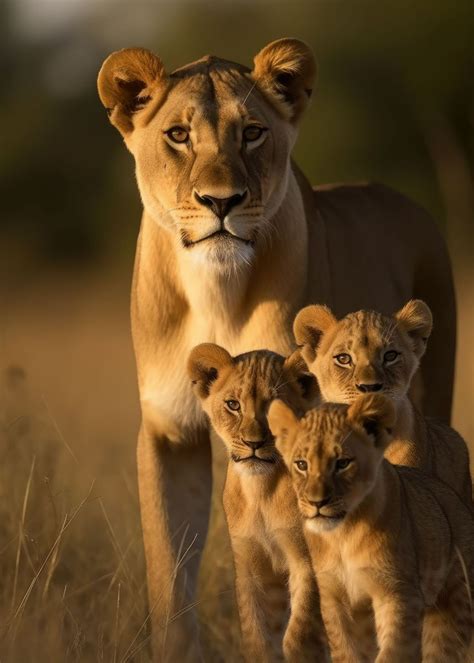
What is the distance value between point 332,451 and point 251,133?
1.39m

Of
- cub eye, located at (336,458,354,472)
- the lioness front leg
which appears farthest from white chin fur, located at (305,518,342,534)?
the lioness front leg

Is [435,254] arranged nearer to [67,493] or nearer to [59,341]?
[67,493]

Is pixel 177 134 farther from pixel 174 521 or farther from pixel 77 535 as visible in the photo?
pixel 77 535

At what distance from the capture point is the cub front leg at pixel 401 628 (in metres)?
3.38

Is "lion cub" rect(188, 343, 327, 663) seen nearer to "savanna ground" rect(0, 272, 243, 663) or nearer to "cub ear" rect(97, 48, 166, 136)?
"savanna ground" rect(0, 272, 243, 663)

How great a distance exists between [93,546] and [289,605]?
192cm

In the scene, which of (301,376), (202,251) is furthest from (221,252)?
(301,376)

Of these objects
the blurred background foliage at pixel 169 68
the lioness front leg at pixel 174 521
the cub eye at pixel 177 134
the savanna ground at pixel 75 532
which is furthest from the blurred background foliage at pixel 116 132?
the cub eye at pixel 177 134

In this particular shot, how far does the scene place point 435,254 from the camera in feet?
19.5

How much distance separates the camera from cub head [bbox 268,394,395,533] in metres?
3.27

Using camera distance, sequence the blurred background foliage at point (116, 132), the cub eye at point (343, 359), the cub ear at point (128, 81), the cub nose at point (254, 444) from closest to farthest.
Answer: the cub nose at point (254, 444), the cub eye at point (343, 359), the cub ear at point (128, 81), the blurred background foliage at point (116, 132)

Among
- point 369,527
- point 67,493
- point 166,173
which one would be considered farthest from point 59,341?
point 369,527

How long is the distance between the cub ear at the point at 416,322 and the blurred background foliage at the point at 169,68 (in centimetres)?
1289

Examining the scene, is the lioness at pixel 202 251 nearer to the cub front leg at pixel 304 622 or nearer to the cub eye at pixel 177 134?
the cub eye at pixel 177 134
